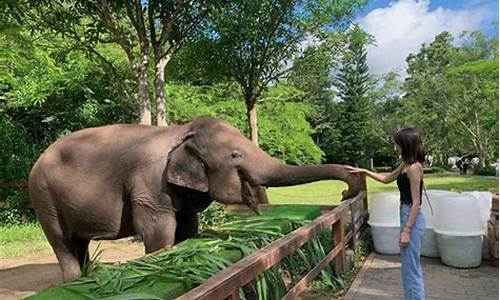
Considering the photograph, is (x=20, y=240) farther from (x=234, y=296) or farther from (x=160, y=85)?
(x=234, y=296)

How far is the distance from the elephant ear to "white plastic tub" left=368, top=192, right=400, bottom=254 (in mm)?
3260

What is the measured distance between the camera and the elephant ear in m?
3.67

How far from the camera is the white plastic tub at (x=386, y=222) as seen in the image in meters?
6.18

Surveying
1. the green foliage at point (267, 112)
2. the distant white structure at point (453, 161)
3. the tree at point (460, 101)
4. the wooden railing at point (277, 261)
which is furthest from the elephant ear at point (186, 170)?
the distant white structure at point (453, 161)

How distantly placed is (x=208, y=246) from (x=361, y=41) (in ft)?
27.9

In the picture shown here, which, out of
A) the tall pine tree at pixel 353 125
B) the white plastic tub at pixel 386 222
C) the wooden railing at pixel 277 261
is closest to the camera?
the wooden railing at pixel 277 261

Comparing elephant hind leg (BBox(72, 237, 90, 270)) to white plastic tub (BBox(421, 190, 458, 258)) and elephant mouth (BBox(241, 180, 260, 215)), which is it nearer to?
elephant mouth (BBox(241, 180, 260, 215))

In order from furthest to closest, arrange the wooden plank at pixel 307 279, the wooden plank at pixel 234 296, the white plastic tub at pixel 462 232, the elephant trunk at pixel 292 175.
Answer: the white plastic tub at pixel 462 232, the elephant trunk at pixel 292 175, the wooden plank at pixel 307 279, the wooden plank at pixel 234 296

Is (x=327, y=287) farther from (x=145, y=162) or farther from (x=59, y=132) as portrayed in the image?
(x=59, y=132)

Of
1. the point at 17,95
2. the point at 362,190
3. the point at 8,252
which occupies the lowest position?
the point at 8,252

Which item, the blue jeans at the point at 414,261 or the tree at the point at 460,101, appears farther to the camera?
the tree at the point at 460,101

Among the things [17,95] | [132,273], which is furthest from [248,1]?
[132,273]

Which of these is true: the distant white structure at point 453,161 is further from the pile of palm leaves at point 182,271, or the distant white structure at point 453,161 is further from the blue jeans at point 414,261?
the pile of palm leaves at point 182,271

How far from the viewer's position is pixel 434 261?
5824 millimetres
